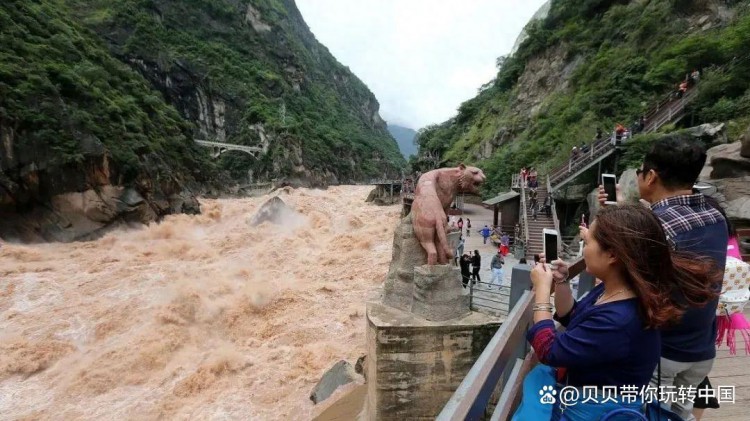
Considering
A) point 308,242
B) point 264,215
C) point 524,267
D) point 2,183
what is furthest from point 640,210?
point 264,215

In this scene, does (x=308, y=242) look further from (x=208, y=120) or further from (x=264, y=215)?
(x=208, y=120)

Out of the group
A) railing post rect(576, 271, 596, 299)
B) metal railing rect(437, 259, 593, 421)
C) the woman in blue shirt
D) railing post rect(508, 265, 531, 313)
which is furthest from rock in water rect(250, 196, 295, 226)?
the woman in blue shirt

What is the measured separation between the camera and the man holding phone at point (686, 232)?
1779mm

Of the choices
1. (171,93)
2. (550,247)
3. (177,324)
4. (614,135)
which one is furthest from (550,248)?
(171,93)

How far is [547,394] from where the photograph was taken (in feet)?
4.91

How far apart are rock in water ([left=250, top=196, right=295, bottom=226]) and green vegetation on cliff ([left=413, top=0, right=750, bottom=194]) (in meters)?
13.5

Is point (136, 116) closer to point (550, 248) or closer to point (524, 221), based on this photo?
point (524, 221)

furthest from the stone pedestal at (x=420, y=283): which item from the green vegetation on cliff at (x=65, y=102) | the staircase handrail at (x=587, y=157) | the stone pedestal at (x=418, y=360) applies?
the green vegetation on cliff at (x=65, y=102)

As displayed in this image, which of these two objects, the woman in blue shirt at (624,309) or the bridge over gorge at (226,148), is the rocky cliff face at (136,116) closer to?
the bridge over gorge at (226,148)

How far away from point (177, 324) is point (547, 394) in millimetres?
12991

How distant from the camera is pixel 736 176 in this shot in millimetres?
8453

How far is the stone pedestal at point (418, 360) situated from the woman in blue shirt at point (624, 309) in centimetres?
461

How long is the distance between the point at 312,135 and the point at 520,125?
146 feet

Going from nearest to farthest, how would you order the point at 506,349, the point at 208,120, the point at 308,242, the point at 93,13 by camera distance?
the point at 506,349 < the point at 308,242 < the point at 93,13 < the point at 208,120
